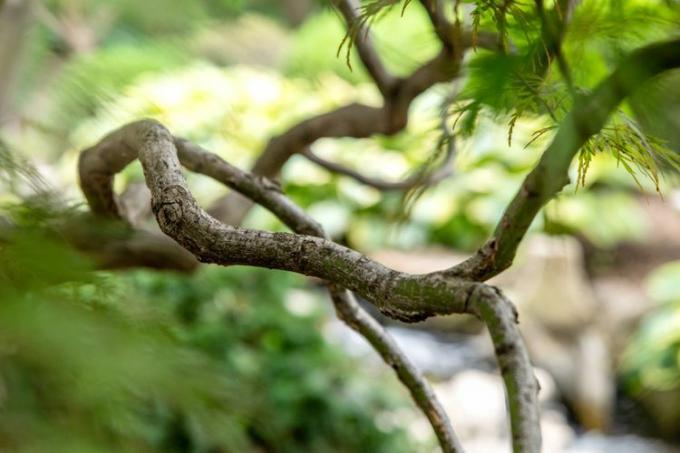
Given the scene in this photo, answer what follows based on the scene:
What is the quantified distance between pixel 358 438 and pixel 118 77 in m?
1.08

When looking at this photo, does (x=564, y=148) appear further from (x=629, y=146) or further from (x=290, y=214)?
(x=290, y=214)

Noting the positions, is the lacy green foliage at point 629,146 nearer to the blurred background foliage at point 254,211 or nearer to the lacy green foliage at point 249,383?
the blurred background foliage at point 254,211

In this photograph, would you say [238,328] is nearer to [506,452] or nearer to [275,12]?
[506,452]

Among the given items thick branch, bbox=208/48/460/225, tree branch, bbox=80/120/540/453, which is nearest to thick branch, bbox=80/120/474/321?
tree branch, bbox=80/120/540/453

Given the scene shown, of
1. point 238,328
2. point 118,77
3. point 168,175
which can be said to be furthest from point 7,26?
point 238,328

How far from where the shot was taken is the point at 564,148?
364mm

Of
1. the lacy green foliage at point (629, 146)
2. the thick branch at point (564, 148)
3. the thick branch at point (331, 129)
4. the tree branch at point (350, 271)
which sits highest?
the thick branch at point (331, 129)

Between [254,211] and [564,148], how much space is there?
2334mm

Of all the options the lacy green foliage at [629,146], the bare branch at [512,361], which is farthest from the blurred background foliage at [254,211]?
the bare branch at [512,361]

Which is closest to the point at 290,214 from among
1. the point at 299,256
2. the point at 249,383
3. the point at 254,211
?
the point at 299,256

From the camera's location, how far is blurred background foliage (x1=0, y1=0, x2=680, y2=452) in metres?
0.36

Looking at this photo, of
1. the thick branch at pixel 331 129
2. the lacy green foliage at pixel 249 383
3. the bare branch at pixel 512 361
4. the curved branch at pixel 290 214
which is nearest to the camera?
the bare branch at pixel 512 361

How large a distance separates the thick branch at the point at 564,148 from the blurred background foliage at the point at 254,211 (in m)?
0.04

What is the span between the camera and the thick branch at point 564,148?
1.14 ft
